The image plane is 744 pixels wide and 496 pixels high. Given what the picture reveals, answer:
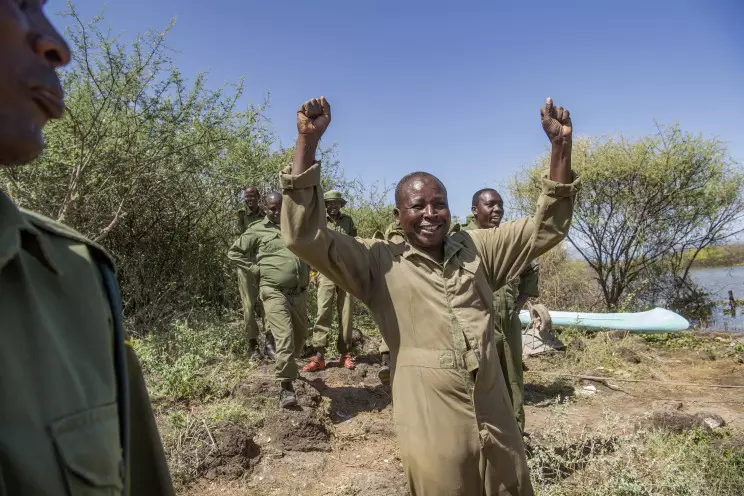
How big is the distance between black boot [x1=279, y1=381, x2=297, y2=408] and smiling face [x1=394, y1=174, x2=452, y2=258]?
3.39 m

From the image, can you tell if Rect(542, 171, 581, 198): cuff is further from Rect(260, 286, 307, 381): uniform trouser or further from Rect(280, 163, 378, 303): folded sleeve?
Rect(260, 286, 307, 381): uniform trouser

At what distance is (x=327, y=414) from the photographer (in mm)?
5699

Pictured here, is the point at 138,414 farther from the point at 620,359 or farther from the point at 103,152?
the point at 620,359

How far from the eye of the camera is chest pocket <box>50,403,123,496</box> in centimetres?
81

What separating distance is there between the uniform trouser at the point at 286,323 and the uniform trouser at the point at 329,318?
1.13 metres

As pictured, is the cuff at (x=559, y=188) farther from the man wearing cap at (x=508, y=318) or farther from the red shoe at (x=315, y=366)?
the red shoe at (x=315, y=366)

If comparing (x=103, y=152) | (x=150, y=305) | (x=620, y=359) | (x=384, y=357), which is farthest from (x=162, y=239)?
(x=620, y=359)

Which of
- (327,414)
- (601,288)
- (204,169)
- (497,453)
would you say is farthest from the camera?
(601,288)

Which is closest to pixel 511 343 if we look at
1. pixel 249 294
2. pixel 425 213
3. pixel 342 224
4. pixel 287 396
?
pixel 287 396

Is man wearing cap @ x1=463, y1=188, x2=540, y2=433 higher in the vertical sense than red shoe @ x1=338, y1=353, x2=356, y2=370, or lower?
higher

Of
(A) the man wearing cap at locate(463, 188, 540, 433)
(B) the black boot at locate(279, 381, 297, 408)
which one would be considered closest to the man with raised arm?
(A) the man wearing cap at locate(463, 188, 540, 433)

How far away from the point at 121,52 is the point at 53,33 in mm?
6363

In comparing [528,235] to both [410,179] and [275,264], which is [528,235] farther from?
[275,264]

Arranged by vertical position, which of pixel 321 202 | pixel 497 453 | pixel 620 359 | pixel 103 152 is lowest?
pixel 620 359
